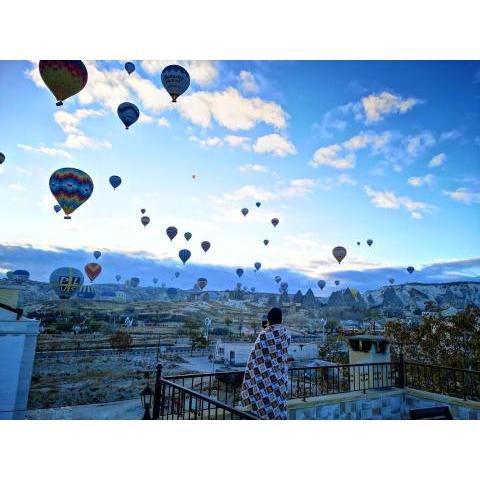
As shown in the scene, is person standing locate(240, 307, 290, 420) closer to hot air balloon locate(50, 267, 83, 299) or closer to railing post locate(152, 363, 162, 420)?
railing post locate(152, 363, 162, 420)

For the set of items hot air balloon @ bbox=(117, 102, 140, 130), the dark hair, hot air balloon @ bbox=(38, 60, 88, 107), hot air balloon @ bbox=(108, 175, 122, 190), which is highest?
hot air balloon @ bbox=(117, 102, 140, 130)

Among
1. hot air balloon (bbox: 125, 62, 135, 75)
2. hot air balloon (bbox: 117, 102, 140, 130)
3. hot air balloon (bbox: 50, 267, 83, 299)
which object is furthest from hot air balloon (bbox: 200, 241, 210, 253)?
hot air balloon (bbox: 125, 62, 135, 75)

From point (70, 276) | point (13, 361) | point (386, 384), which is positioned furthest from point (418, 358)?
point (70, 276)

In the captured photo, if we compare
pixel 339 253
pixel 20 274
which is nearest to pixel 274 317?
pixel 339 253

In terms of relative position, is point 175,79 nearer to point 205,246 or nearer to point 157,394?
point 157,394

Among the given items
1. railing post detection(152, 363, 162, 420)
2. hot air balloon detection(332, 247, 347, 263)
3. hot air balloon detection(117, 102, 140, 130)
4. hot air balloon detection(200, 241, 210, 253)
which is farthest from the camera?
hot air balloon detection(200, 241, 210, 253)

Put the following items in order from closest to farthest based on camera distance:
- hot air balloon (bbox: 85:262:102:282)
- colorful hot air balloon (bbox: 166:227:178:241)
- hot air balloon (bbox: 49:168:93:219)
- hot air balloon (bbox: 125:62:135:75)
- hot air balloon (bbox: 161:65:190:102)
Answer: hot air balloon (bbox: 125:62:135:75) < hot air balloon (bbox: 161:65:190:102) < hot air balloon (bbox: 49:168:93:219) < colorful hot air balloon (bbox: 166:227:178:241) < hot air balloon (bbox: 85:262:102:282)
